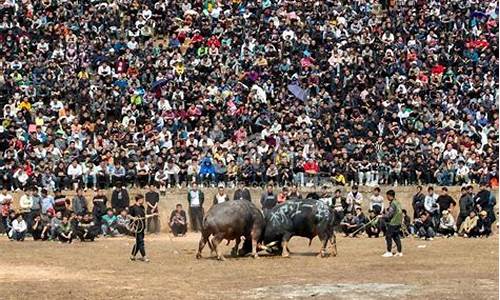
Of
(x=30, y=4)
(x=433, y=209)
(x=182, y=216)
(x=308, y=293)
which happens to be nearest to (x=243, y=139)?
(x=182, y=216)

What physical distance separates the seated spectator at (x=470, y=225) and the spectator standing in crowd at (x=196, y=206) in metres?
8.55

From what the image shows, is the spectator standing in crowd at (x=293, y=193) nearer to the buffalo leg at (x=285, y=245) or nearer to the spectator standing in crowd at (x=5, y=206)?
the buffalo leg at (x=285, y=245)

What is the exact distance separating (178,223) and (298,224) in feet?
27.2

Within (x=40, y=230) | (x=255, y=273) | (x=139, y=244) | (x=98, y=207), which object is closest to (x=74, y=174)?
(x=98, y=207)

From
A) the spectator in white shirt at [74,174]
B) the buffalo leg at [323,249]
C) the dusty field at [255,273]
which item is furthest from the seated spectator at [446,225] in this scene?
the spectator in white shirt at [74,174]

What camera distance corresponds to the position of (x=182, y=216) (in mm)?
37562

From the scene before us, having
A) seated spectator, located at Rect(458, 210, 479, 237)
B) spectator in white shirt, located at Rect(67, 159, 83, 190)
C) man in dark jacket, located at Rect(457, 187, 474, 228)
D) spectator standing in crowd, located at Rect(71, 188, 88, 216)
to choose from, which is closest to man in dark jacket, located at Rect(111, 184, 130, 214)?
spectator standing in crowd, located at Rect(71, 188, 88, 216)

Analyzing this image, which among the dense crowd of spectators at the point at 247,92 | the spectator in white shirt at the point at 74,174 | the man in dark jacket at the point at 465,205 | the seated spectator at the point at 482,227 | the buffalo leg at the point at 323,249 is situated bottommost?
the buffalo leg at the point at 323,249

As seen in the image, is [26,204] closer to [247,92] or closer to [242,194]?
[242,194]

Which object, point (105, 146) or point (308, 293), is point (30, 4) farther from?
point (308, 293)

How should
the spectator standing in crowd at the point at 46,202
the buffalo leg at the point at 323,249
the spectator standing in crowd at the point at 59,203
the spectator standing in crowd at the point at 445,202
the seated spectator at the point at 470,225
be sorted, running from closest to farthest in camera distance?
the buffalo leg at the point at 323,249
the seated spectator at the point at 470,225
the spectator standing in crowd at the point at 445,202
the spectator standing in crowd at the point at 59,203
the spectator standing in crowd at the point at 46,202

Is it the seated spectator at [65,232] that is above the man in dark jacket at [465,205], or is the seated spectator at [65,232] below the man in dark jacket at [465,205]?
below

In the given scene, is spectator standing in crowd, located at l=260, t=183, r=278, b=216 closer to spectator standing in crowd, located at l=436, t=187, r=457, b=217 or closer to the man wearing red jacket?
the man wearing red jacket

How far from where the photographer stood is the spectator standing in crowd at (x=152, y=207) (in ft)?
120
